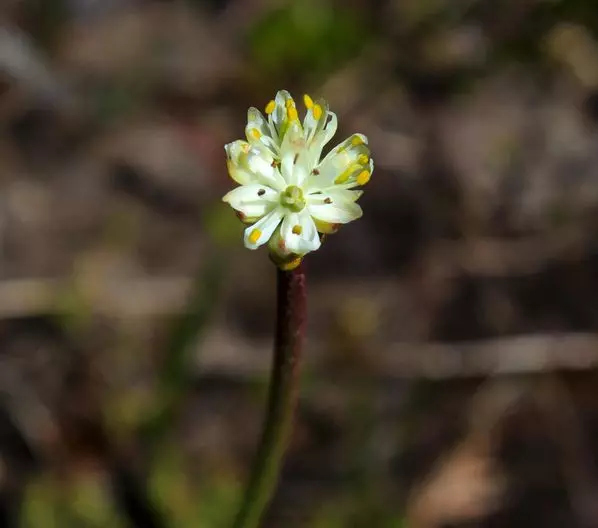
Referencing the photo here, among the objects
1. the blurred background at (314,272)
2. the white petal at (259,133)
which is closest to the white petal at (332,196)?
the white petal at (259,133)

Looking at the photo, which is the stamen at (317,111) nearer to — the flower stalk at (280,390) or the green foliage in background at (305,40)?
the flower stalk at (280,390)

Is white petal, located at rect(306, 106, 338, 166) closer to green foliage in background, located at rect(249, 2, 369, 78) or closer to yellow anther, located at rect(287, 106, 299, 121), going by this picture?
yellow anther, located at rect(287, 106, 299, 121)

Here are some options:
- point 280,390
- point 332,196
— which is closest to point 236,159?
point 332,196

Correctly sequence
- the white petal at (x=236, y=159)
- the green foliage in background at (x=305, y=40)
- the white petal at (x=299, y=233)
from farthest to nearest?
the green foliage in background at (x=305, y=40)
the white petal at (x=236, y=159)
the white petal at (x=299, y=233)

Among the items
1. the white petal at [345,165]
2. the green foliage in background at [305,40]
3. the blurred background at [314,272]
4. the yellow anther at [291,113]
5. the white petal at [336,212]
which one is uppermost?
the green foliage in background at [305,40]

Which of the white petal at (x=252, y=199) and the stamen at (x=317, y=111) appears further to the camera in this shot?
the stamen at (x=317, y=111)

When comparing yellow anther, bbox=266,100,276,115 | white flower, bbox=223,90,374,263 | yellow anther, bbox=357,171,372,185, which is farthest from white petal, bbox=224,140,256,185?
yellow anther, bbox=357,171,372,185
